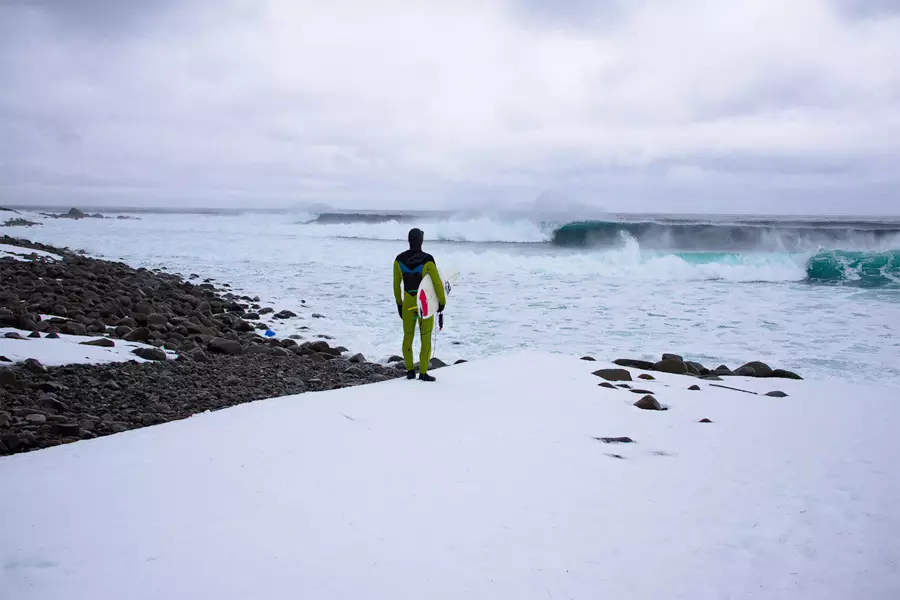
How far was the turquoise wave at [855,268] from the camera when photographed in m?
22.5

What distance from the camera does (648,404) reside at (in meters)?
6.36

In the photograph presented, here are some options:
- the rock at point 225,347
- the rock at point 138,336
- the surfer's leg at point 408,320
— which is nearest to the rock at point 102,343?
the rock at point 138,336

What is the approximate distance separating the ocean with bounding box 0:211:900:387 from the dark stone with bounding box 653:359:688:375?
179 centimetres

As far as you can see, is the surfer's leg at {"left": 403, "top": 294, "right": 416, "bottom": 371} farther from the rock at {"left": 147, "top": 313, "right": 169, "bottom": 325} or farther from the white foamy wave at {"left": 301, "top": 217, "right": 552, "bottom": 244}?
the white foamy wave at {"left": 301, "top": 217, "right": 552, "bottom": 244}

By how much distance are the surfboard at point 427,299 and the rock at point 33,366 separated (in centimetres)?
401

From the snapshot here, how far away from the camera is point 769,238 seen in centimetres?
3666

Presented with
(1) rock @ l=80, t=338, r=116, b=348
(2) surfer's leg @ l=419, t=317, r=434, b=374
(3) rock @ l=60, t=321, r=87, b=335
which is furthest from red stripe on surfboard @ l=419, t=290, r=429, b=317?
(3) rock @ l=60, t=321, r=87, b=335

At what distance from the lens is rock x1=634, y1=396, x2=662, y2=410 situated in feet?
20.8

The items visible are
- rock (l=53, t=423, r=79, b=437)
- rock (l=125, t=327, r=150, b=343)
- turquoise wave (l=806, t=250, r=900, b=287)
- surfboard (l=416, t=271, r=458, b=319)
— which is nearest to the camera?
rock (l=53, t=423, r=79, b=437)

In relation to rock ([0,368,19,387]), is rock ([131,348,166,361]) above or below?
below

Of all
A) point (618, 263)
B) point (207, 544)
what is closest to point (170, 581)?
point (207, 544)

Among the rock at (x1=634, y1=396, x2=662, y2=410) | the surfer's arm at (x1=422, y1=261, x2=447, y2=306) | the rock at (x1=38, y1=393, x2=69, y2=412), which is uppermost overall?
the surfer's arm at (x1=422, y1=261, x2=447, y2=306)

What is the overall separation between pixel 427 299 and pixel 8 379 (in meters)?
4.19

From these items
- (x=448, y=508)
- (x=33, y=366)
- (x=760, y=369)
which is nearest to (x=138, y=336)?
(x=33, y=366)
